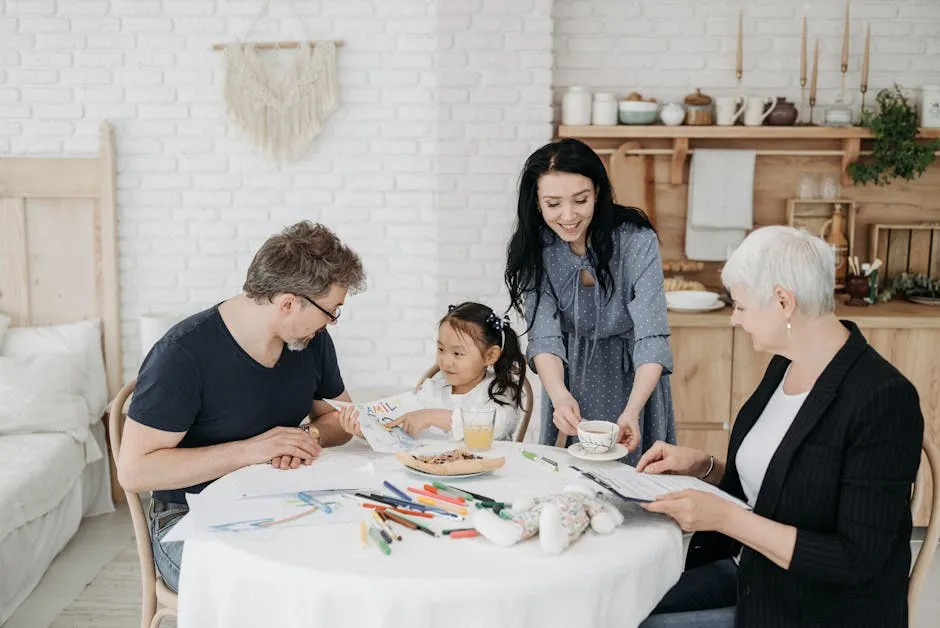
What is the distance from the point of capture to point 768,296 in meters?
1.75

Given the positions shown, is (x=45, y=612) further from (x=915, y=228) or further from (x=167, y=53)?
(x=915, y=228)

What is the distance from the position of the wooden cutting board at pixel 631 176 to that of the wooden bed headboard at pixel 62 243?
7.13 ft

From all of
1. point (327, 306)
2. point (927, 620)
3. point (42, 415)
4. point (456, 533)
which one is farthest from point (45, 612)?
point (927, 620)

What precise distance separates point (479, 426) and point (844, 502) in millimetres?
815

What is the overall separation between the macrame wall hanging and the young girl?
166cm

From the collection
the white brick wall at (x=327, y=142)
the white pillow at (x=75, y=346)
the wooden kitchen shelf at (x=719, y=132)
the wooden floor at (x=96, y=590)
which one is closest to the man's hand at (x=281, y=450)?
the wooden floor at (x=96, y=590)

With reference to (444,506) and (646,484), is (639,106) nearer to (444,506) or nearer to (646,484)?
(646,484)

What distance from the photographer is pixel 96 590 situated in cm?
325

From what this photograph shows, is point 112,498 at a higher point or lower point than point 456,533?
lower

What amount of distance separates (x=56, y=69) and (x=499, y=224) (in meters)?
2.02

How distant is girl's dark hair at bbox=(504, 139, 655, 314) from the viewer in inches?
96.1

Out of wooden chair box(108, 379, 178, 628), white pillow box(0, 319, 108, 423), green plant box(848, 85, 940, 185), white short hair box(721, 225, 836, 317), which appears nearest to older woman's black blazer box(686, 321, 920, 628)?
white short hair box(721, 225, 836, 317)

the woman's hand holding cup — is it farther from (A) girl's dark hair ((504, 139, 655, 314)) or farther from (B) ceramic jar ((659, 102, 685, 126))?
(B) ceramic jar ((659, 102, 685, 126))

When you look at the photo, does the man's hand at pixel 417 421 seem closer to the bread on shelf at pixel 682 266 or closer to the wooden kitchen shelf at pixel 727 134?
the wooden kitchen shelf at pixel 727 134
